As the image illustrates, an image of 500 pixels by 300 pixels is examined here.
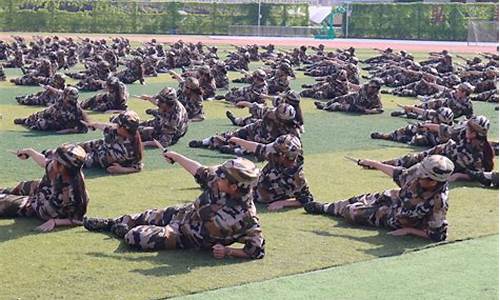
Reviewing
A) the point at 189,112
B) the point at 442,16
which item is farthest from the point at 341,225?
the point at 442,16

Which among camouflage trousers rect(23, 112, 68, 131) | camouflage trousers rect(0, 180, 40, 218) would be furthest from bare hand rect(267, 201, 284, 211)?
camouflage trousers rect(23, 112, 68, 131)

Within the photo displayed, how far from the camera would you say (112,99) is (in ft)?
66.5

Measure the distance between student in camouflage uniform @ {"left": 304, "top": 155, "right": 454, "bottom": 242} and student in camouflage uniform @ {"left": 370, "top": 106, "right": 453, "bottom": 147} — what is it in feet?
19.1

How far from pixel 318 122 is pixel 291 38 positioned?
167ft

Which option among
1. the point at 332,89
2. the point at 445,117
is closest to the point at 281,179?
the point at 445,117

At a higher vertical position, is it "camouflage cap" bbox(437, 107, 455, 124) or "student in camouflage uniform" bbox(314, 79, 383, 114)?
"camouflage cap" bbox(437, 107, 455, 124)

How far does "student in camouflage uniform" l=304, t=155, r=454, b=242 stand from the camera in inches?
366

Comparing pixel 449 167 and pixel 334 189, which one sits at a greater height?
pixel 449 167

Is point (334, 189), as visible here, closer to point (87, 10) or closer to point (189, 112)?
point (189, 112)

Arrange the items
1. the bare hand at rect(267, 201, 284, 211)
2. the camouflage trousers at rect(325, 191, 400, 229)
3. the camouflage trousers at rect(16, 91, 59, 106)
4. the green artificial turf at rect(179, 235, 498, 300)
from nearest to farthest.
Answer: the green artificial turf at rect(179, 235, 498, 300) → the camouflage trousers at rect(325, 191, 400, 229) → the bare hand at rect(267, 201, 284, 211) → the camouflage trousers at rect(16, 91, 59, 106)

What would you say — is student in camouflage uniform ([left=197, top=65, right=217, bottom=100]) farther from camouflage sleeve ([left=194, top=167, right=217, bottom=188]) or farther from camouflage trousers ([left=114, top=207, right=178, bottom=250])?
camouflage sleeve ([left=194, top=167, right=217, bottom=188])

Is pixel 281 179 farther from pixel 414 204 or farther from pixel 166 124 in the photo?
pixel 166 124

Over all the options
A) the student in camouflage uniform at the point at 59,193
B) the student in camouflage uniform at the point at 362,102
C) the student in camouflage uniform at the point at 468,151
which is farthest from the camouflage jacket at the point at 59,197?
the student in camouflage uniform at the point at 362,102

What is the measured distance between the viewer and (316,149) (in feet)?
52.9
